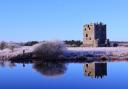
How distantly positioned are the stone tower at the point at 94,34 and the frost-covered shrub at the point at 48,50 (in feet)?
96.9

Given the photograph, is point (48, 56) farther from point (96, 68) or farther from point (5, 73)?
point (5, 73)

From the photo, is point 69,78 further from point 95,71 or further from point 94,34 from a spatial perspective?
point 94,34

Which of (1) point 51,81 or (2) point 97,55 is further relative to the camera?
(2) point 97,55

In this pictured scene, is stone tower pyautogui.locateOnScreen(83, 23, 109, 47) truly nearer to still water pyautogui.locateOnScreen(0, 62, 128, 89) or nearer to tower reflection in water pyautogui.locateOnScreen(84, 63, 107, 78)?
tower reflection in water pyautogui.locateOnScreen(84, 63, 107, 78)

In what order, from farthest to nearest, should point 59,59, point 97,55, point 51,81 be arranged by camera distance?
point 97,55
point 59,59
point 51,81

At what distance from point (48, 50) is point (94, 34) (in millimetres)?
32645

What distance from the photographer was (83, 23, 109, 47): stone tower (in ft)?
259

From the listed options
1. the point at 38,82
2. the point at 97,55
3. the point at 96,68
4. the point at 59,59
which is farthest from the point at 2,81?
the point at 97,55

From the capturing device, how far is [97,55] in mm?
51625

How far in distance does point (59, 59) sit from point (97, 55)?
20.7 feet

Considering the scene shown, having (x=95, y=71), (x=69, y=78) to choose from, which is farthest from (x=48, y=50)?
(x=69, y=78)

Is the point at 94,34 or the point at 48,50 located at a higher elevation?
the point at 94,34

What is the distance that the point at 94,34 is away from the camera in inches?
3147

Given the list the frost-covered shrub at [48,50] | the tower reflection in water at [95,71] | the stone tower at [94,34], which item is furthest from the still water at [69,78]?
the stone tower at [94,34]
